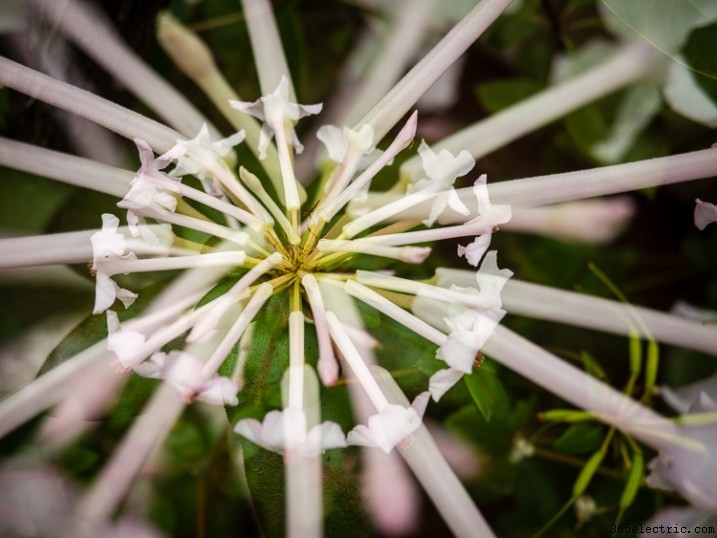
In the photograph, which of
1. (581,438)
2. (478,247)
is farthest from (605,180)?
(581,438)

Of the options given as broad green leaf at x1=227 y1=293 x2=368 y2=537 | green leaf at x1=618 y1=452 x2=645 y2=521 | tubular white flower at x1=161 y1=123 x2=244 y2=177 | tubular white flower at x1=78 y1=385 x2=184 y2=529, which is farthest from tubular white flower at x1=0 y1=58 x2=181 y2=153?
green leaf at x1=618 y1=452 x2=645 y2=521

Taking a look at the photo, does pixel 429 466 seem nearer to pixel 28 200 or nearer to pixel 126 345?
pixel 126 345

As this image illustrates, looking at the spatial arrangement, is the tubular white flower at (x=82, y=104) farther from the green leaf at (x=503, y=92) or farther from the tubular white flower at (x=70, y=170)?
the green leaf at (x=503, y=92)

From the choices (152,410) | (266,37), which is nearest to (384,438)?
(152,410)

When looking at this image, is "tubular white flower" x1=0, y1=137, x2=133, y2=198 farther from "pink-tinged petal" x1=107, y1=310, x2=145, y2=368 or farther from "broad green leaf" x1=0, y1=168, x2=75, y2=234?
"broad green leaf" x1=0, y1=168, x2=75, y2=234

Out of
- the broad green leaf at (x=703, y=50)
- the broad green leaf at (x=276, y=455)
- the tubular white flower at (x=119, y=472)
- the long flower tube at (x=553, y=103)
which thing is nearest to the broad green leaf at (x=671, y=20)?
the broad green leaf at (x=703, y=50)
